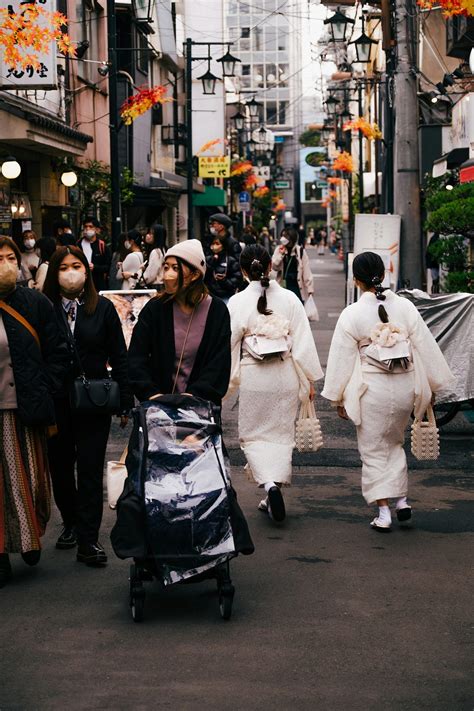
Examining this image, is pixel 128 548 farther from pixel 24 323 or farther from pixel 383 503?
pixel 383 503

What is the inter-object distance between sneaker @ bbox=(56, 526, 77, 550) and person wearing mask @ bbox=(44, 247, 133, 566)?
0.27 m

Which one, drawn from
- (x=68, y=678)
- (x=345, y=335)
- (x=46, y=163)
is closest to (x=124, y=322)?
(x=345, y=335)

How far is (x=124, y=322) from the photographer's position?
1314 cm

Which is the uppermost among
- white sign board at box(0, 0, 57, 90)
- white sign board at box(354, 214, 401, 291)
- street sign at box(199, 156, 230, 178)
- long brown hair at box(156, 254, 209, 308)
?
street sign at box(199, 156, 230, 178)

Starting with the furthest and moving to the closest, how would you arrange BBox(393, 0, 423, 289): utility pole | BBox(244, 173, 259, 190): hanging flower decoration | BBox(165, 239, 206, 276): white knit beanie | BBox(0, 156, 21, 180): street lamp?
BBox(244, 173, 259, 190): hanging flower decoration → BBox(0, 156, 21, 180): street lamp → BBox(393, 0, 423, 289): utility pole → BBox(165, 239, 206, 276): white knit beanie

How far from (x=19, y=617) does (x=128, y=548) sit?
70cm

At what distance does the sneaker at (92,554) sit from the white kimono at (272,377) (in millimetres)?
1619

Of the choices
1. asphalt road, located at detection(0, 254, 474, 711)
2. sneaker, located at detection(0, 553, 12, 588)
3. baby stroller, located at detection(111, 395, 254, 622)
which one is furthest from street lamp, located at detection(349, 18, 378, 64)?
baby stroller, located at detection(111, 395, 254, 622)

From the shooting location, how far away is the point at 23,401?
6.23 m

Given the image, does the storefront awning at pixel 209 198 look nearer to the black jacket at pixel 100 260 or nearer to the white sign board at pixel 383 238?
the black jacket at pixel 100 260

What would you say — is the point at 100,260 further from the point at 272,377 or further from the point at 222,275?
the point at 272,377

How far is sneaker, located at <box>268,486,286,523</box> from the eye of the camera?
7609 millimetres

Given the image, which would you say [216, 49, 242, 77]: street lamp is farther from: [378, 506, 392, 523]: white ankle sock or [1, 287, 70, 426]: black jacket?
[1, 287, 70, 426]: black jacket

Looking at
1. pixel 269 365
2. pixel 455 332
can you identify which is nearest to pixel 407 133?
pixel 455 332
